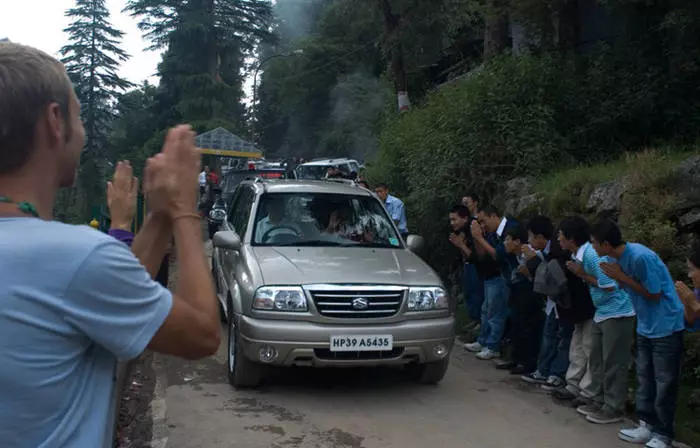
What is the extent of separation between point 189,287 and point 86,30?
153 ft

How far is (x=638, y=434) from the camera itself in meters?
5.36

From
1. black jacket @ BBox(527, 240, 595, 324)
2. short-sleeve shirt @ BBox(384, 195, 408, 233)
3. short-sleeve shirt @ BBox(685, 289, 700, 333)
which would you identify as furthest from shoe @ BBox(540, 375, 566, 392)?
short-sleeve shirt @ BBox(384, 195, 408, 233)

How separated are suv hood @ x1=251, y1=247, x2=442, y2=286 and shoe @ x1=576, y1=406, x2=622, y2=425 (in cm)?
172

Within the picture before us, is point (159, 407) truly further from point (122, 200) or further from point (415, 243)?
point (122, 200)

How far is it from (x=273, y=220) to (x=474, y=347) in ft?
9.33

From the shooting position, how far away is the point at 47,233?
1421 millimetres

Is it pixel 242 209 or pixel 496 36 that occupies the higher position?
pixel 496 36

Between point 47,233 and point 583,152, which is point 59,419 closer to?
point 47,233

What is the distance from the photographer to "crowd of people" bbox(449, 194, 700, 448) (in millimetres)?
5129

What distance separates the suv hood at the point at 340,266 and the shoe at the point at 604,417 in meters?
1.72

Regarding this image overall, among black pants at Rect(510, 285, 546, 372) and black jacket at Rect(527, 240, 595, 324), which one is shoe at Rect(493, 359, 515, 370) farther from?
black jacket at Rect(527, 240, 595, 324)

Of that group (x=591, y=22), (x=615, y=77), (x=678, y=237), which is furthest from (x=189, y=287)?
(x=591, y=22)

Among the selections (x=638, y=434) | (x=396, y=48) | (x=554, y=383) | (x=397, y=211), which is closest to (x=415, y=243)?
(x=554, y=383)

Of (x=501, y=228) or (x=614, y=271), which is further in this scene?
(x=501, y=228)
